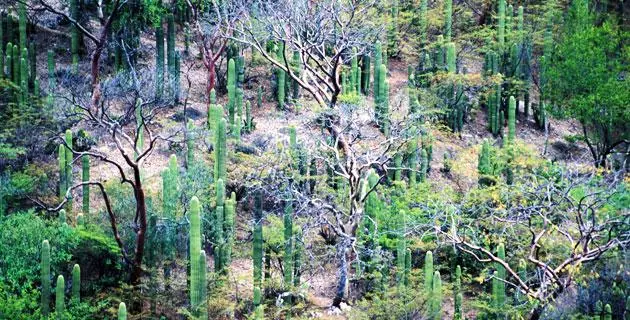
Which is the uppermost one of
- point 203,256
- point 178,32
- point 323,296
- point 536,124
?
point 178,32

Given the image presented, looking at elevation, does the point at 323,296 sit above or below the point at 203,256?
below

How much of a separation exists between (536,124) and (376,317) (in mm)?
11600

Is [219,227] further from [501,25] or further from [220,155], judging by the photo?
[501,25]

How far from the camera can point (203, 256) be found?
1482cm

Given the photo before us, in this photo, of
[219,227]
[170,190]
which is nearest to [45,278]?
[170,190]

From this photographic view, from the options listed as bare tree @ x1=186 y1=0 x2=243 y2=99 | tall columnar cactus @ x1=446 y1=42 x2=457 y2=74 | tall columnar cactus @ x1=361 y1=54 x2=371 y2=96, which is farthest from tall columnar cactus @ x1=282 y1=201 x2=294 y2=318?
tall columnar cactus @ x1=361 y1=54 x2=371 y2=96

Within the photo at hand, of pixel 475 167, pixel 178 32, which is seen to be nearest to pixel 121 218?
pixel 475 167

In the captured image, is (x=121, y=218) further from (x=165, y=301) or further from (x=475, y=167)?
(x=475, y=167)

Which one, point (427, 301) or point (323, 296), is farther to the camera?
point (323, 296)

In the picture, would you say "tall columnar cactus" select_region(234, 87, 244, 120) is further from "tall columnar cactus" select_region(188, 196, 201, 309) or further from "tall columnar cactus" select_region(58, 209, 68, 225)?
"tall columnar cactus" select_region(188, 196, 201, 309)

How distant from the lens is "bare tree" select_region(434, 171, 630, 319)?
47.4 ft

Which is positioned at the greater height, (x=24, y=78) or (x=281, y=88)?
(x=24, y=78)

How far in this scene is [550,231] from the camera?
1570cm

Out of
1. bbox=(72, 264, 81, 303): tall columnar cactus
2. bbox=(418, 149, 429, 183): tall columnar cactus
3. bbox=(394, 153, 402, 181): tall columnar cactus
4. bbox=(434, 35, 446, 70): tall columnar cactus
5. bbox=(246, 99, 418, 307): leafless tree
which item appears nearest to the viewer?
bbox=(72, 264, 81, 303): tall columnar cactus
